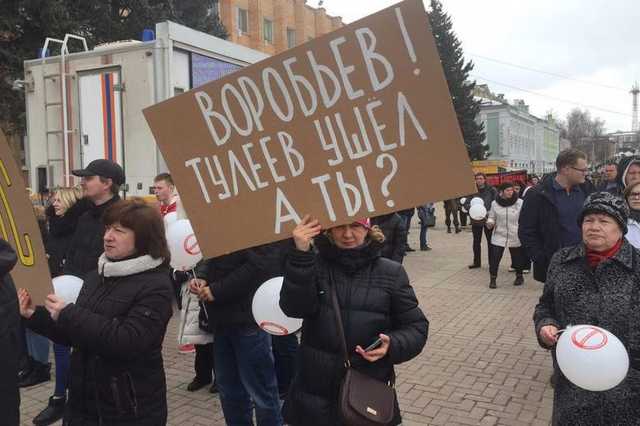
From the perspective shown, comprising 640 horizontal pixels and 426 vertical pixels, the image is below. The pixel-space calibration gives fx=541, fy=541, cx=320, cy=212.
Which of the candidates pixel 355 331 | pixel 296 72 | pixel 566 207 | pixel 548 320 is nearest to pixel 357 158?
pixel 296 72

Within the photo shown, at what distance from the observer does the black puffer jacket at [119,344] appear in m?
2.27

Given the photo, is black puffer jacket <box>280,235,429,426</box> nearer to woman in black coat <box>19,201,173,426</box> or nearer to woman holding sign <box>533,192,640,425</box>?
woman in black coat <box>19,201,173,426</box>

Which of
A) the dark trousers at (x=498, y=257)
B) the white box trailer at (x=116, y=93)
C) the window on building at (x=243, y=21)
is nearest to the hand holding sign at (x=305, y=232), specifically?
the white box trailer at (x=116, y=93)

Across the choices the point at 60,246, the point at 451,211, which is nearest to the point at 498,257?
the point at 60,246

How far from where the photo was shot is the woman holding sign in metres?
2.44

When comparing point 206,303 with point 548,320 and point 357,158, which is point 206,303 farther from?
point 548,320

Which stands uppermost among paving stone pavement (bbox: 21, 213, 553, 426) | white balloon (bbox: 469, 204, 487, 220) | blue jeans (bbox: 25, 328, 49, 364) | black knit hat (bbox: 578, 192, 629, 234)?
black knit hat (bbox: 578, 192, 629, 234)

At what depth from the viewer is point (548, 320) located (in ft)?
8.90

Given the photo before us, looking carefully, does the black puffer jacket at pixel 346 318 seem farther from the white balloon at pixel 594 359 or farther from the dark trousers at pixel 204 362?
the dark trousers at pixel 204 362

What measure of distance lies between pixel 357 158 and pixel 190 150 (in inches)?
31.5

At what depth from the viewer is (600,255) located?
2.57 m

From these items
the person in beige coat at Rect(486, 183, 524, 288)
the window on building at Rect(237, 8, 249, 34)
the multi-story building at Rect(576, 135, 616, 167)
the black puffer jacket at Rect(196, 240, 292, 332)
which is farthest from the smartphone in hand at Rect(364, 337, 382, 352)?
the multi-story building at Rect(576, 135, 616, 167)

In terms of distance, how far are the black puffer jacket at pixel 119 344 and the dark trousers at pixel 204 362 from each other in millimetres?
2248

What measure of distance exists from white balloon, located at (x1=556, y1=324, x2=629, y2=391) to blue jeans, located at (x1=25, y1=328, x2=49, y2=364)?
14.0 feet
